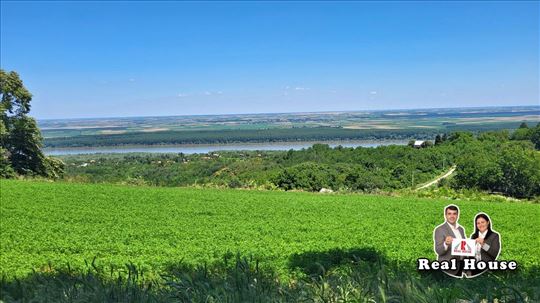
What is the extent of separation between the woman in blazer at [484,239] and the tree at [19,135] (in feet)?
96.7

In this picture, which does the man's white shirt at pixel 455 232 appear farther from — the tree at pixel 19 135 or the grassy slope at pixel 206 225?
the tree at pixel 19 135

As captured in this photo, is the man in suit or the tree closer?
the man in suit

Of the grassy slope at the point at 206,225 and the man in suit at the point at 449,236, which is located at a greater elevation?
the man in suit at the point at 449,236

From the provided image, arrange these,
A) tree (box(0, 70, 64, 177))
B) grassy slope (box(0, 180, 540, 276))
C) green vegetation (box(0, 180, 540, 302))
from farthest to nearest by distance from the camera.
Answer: tree (box(0, 70, 64, 177))
grassy slope (box(0, 180, 540, 276))
green vegetation (box(0, 180, 540, 302))

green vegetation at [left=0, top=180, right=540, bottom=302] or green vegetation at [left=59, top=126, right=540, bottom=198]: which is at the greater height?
green vegetation at [left=0, top=180, right=540, bottom=302]

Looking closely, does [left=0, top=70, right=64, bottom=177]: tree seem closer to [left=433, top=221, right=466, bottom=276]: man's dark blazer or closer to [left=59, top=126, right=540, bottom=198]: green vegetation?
[left=59, top=126, right=540, bottom=198]: green vegetation

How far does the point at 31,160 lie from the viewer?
28.7m

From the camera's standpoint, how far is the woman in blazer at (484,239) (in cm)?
366

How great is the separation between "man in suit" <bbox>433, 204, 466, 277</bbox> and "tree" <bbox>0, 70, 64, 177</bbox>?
96.0 feet

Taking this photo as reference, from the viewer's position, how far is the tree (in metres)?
27.6

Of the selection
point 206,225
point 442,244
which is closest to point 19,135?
point 206,225

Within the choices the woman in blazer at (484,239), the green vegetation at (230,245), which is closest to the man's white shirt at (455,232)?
the woman in blazer at (484,239)
